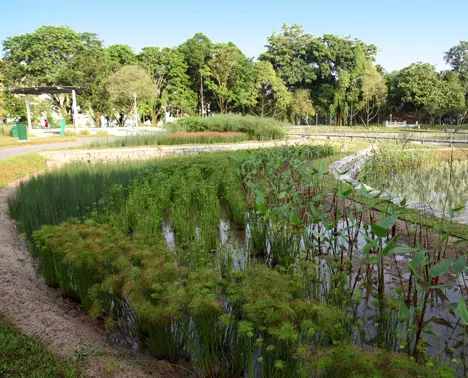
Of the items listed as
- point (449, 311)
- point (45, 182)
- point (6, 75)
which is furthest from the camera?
point (6, 75)

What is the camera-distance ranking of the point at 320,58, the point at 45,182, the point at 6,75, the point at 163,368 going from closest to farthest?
the point at 163,368, the point at 45,182, the point at 6,75, the point at 320,58

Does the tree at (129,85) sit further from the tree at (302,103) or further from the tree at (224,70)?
the tree at (302,103)

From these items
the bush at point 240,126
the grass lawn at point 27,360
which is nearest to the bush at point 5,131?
the bush at point 240,126

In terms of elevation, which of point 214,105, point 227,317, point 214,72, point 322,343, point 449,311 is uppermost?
point 214,72

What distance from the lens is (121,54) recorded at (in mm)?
38125

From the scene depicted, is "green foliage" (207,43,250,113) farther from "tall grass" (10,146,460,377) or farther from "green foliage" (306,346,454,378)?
"green foliage" (306,346,454,378)

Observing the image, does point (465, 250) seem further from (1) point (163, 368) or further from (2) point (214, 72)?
(2) point (214, 72)

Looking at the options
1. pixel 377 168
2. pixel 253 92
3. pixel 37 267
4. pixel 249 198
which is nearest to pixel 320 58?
pixel 253 92

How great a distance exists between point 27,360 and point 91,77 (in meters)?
33.4

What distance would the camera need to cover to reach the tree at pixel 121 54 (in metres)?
37.4

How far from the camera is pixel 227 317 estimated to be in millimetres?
2004

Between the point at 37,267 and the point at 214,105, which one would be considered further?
the point at 214,105

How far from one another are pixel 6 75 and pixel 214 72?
18227mm

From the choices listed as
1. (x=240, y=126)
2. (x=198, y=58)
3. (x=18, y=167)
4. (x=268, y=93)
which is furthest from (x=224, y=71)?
(x=18, y=167)
